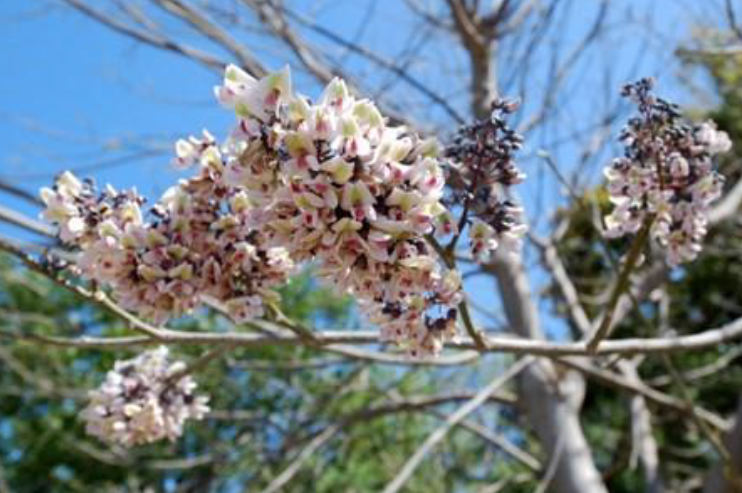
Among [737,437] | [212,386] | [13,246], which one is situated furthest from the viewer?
[212,386]

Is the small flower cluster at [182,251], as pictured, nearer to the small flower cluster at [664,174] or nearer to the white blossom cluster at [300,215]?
the white blossom cluster at [300,215]

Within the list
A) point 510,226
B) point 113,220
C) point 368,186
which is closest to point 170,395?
point 113,220

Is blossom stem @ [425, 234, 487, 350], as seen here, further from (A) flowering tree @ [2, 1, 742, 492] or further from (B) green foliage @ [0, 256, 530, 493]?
(B) green foliage @ [0, 256, 530, 493]

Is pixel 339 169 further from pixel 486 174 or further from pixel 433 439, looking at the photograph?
pixel 433 439

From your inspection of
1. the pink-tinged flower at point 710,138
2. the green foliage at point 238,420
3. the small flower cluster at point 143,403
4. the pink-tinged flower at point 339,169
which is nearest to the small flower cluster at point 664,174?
the pink-tinged flower at point 710,138

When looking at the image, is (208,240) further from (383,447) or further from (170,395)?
(383,447)

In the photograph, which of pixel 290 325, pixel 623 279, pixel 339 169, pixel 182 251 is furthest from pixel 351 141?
pixel 623 279
